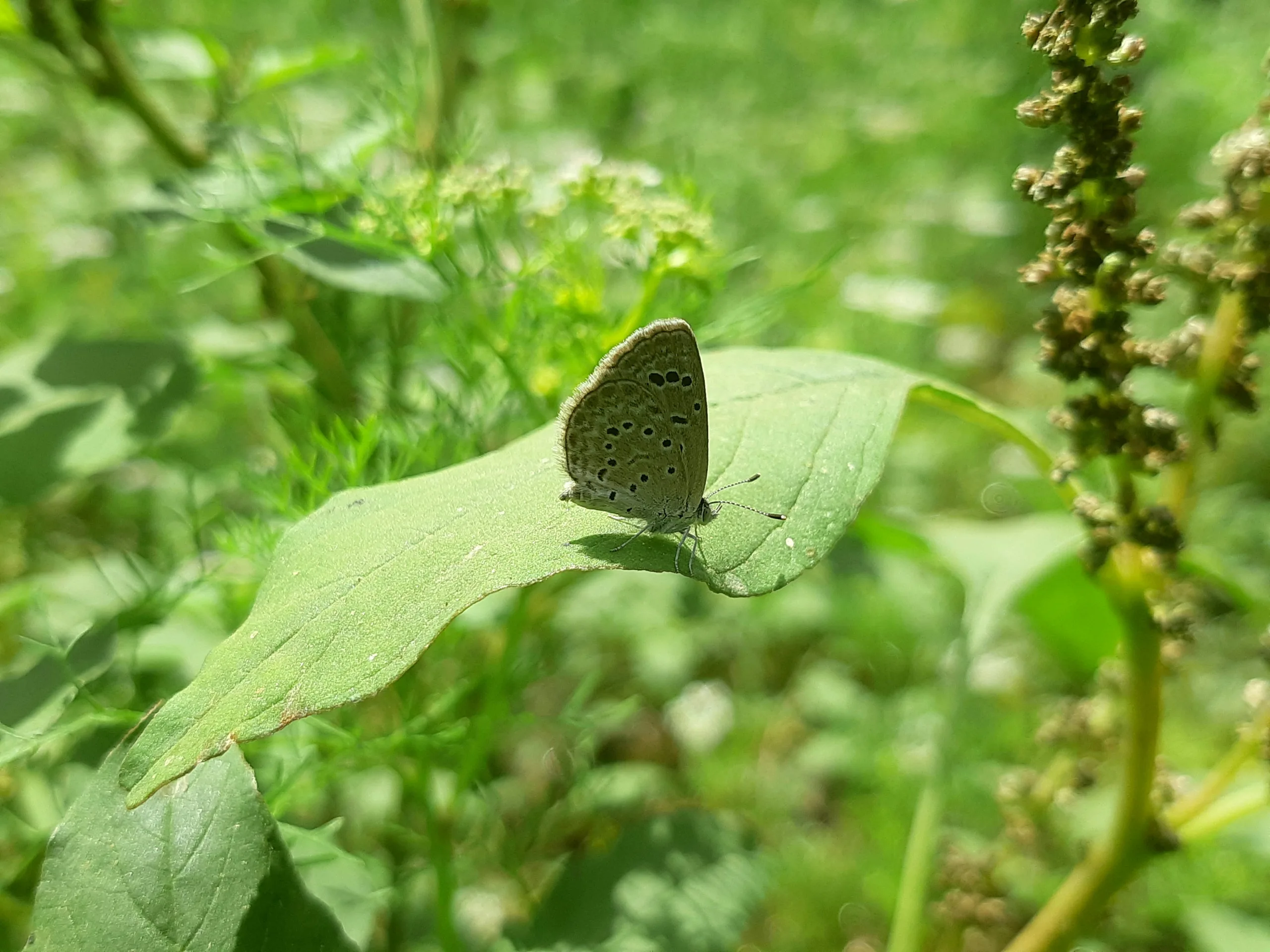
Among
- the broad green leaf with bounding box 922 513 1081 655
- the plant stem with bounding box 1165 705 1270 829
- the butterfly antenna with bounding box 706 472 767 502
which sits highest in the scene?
the butterfly antenna with bounding box 706 472 767 502

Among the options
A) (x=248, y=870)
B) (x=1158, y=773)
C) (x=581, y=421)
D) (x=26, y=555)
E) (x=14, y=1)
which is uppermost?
(x=14, y=1)

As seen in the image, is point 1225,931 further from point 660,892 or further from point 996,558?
point 660,892

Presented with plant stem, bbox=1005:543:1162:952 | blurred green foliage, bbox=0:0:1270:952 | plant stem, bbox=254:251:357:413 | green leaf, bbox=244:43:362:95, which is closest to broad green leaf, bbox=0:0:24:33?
blurred green foliage, bbox=0:0:1270:952

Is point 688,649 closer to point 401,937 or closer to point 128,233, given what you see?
point 401,937

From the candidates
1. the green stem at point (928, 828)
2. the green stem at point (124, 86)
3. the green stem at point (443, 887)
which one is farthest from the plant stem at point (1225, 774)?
the green stem at point (124, 86)

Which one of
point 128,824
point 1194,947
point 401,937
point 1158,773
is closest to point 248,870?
point 128,824

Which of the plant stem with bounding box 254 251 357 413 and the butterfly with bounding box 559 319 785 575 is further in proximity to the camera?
the plant stem with bounding box 254 251 357 413

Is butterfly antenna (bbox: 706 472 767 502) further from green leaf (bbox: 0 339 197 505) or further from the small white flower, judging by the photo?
the small white flower

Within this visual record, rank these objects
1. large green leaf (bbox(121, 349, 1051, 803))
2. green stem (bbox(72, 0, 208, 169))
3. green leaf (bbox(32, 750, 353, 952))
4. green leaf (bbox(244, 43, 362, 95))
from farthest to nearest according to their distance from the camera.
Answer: green leaf (bbox(244, 43, 362, 95))
green stem (bbox(72, 0, 208, 169))
green leaf (bbox(32, 750, 353, 952))
large green leaf (bbox(121, 349, 1051, 803))
